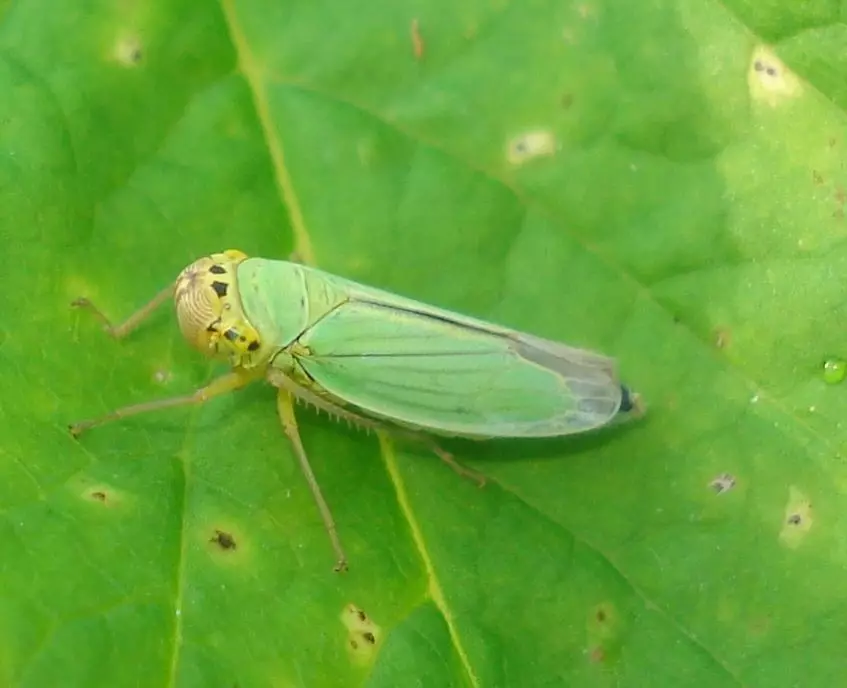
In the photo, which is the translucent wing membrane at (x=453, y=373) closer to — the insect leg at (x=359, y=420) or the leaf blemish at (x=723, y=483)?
the insect leg at (x=359, y=420)

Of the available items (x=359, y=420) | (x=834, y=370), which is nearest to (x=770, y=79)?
(x=834, y=370)

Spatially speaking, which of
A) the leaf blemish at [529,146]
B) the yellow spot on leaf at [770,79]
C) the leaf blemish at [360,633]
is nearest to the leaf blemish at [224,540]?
the leaf blemish at [360,633]

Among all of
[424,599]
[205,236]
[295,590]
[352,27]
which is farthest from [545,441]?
[352,27]

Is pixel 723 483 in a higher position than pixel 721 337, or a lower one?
lower

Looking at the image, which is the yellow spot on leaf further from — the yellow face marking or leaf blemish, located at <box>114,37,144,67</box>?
Answer: leaf blemish, located at <box>114,37,144,67</box>

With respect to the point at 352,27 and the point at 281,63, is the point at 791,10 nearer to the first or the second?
the point at 352,27

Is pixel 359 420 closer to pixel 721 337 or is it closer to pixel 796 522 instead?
pixel 721 337
